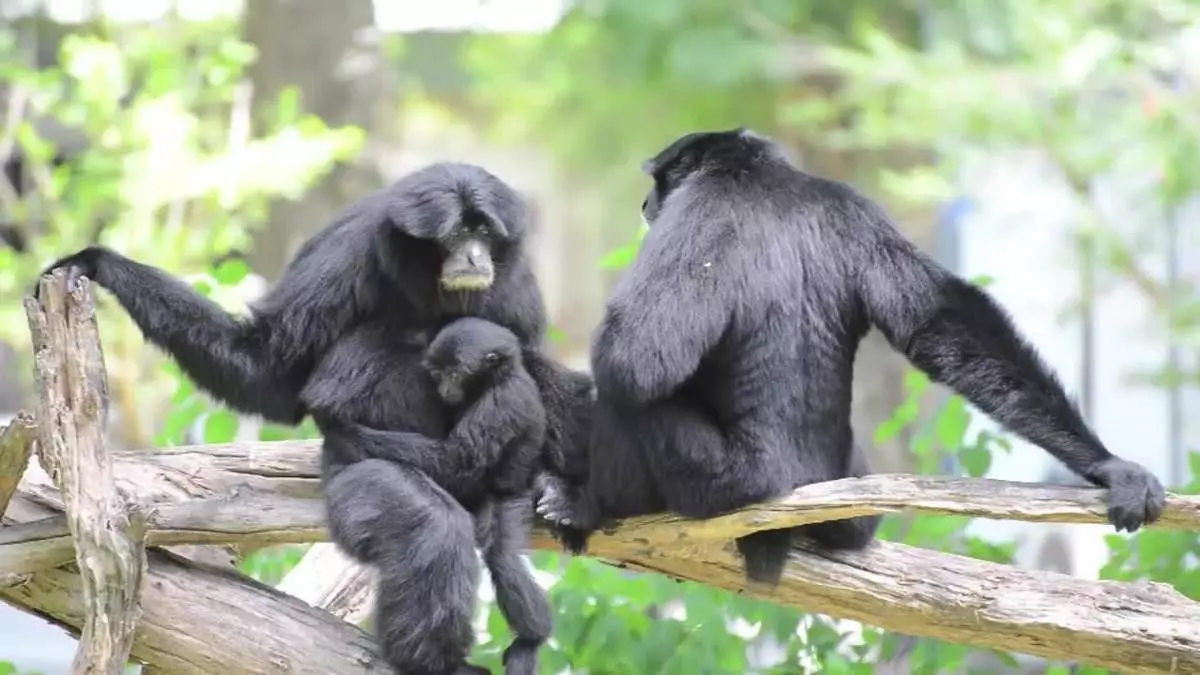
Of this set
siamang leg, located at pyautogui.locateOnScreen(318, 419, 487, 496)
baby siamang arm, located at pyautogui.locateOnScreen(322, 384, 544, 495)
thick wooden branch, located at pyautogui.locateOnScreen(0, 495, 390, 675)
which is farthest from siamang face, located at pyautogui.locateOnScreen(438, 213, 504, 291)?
thick wooden branch, located at pyautogui.locateOnScreen(0, 495, 390, 675)

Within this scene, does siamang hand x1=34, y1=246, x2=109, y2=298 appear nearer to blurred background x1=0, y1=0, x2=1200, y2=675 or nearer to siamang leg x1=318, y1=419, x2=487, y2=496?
siamang leg x1=318, y1=419, x2=487, y2=496

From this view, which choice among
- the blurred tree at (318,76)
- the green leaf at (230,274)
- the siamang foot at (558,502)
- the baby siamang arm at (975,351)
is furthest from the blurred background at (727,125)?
the baby siamang arm at (975,351)

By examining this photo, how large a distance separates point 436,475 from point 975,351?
1.67m

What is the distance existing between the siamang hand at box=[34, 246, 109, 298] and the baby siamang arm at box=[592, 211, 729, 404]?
4.97ft

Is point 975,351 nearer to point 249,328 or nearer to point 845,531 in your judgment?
point 845,531

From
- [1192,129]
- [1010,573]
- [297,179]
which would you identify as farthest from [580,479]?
[1192,129]

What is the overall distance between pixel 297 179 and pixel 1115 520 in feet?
21.3

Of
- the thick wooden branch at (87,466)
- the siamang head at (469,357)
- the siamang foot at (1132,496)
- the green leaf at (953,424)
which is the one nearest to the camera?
the siamang foot at (1132,496)

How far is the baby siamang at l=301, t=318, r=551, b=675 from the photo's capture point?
396 cm

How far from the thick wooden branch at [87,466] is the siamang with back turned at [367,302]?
0.37 m

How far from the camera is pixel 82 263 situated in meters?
4.09

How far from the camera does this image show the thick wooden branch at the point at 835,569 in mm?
4070

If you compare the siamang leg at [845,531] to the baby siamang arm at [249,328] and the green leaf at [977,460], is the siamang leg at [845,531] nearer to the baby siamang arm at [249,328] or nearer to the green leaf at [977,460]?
the green leaf at [977,460]

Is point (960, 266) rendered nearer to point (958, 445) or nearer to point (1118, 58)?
point (1118, 58)
